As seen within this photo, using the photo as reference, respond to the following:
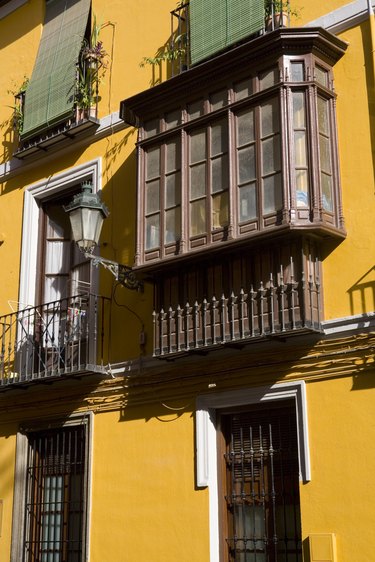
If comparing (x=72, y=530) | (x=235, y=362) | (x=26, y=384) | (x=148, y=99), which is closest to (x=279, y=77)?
(x=148, y=99)

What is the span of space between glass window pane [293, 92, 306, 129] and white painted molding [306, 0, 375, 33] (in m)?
1.03

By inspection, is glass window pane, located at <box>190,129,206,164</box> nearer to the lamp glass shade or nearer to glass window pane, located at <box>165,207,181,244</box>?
glass window pane, located at <box>165,207,181,244</box>

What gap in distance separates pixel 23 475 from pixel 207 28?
20.8 ft

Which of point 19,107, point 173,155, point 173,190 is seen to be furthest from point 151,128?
point 19,107

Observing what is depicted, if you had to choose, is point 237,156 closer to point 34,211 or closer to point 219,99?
point 219,99

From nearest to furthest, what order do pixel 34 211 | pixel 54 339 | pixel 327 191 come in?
pixel 327 191 < pixel 54 339 < pixel 34 211

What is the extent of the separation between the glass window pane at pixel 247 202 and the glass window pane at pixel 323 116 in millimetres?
952

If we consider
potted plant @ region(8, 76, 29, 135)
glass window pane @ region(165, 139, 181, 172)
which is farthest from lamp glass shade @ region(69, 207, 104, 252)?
potted plant @ region(8, 76, 29, 135)

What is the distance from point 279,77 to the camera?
30.6ft

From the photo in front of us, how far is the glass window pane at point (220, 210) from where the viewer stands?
31.2 ft

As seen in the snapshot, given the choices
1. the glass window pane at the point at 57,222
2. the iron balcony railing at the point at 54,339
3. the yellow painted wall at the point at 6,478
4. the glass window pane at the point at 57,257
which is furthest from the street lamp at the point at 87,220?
the yellow painted wall at the point at 6,478

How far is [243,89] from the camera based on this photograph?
973 cm

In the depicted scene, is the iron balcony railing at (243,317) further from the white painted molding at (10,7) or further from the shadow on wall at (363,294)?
the white painted molding at (10,7)

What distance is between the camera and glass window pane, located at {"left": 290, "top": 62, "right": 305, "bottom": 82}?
931 centimetres
